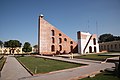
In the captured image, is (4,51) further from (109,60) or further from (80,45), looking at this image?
(109,60)

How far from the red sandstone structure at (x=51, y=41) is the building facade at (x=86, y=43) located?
25.0 feet

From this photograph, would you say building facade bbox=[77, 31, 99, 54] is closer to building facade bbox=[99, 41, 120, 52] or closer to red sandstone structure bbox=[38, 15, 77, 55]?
red sandstone structure bbox=[38, 15, 77, 55]

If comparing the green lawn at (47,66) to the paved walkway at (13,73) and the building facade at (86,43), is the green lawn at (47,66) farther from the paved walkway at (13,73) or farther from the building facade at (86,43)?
the building facade at (86,43)

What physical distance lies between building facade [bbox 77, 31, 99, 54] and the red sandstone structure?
7.63m

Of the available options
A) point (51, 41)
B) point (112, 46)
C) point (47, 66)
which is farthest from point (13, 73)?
point (112, 46)

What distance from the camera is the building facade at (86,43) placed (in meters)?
42.0

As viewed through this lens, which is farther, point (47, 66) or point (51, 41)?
point (51, 41)

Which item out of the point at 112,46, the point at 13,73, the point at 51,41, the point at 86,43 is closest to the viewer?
the point at 13,73

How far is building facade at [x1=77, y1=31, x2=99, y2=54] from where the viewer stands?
42019mm

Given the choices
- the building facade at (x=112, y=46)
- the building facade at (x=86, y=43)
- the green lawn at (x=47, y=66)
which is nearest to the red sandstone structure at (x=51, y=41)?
the building facade at (x=86, y=43)

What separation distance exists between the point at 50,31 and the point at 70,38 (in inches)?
354

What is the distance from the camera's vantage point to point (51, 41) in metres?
46.7

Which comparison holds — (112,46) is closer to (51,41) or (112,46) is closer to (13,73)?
(51,41)

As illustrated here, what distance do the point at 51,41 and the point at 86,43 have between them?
499 inches
